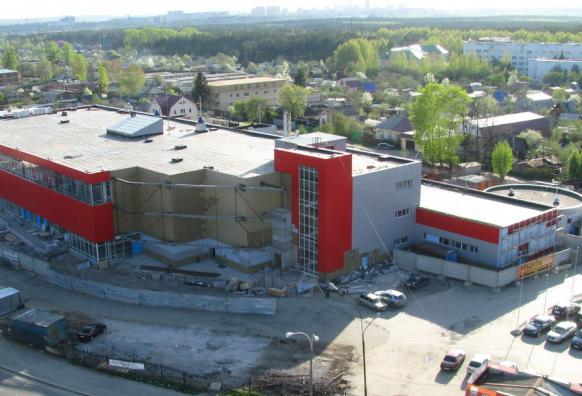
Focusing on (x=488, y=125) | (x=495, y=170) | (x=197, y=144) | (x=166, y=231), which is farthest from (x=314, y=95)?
(x=166, y=231)

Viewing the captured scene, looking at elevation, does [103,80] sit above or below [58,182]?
below

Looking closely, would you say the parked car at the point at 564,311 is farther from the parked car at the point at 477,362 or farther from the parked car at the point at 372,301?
the parked car at the point at 372,301

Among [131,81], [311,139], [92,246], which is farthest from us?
[131,81]

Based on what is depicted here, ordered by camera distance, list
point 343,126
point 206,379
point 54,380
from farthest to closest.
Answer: point 343,126 < point 54,380 < point 206,379

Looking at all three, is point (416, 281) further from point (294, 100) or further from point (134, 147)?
point (294, 100)

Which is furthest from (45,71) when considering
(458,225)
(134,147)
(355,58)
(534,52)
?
(458,225)

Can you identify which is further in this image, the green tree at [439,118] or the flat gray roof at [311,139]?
the green tree at [439,118]

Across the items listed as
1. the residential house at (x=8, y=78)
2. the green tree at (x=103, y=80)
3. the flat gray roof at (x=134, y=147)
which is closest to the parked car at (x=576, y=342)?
the flat gray roof at (x=134, y=147)
